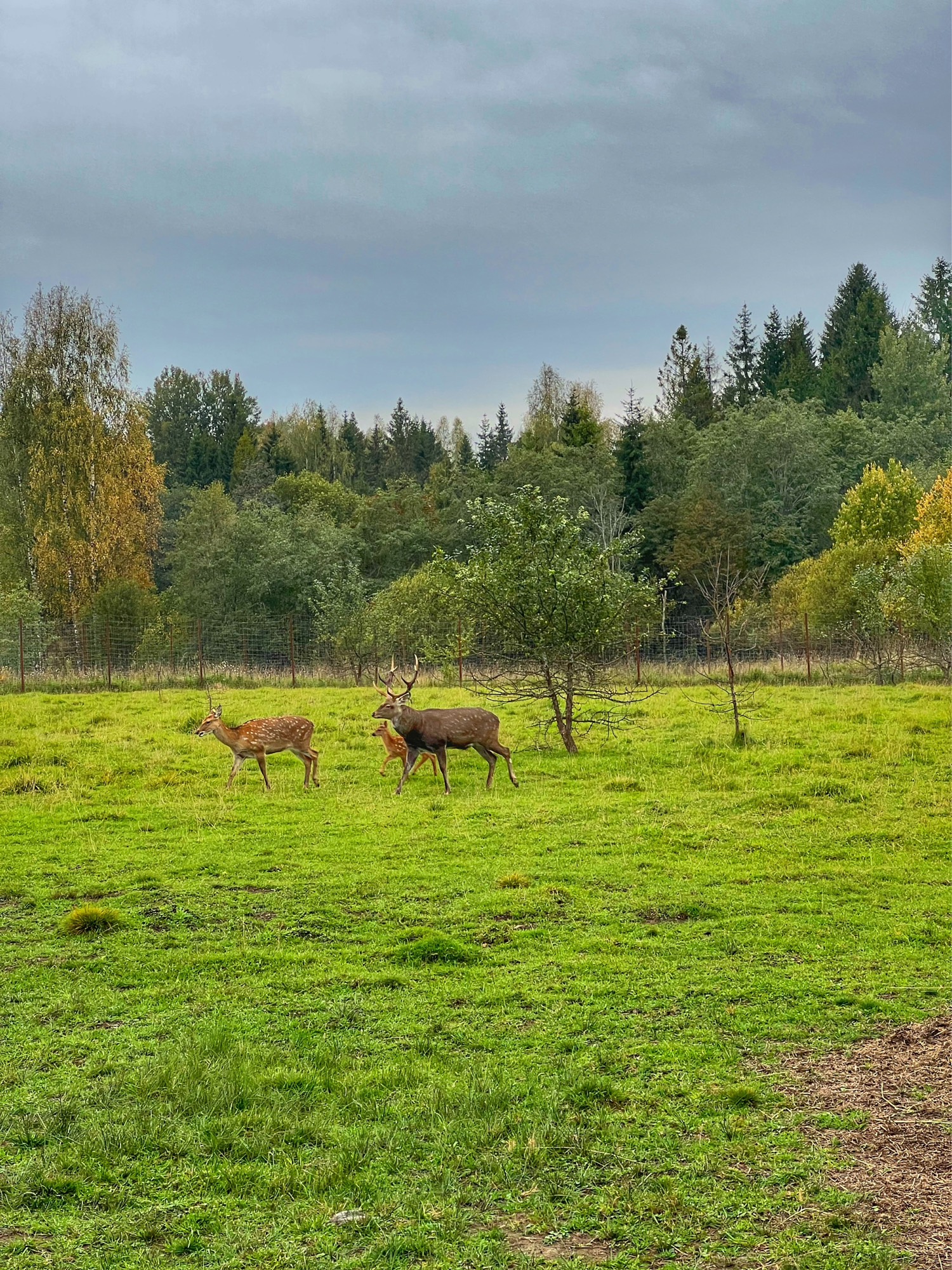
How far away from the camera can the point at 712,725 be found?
19469 millimetres

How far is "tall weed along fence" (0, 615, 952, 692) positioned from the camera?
92.7 feet

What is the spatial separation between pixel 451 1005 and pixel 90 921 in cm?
373

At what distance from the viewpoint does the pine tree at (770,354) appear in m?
86.1

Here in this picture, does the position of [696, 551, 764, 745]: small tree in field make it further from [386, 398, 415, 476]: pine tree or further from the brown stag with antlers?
[386, 398, 415, 476]: pine tree

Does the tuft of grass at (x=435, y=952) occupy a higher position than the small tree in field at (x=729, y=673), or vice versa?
the small tree in field at (x=729, y=673)

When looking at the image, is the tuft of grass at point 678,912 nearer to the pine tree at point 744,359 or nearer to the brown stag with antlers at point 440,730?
the brown stag with antlers at point 440,730

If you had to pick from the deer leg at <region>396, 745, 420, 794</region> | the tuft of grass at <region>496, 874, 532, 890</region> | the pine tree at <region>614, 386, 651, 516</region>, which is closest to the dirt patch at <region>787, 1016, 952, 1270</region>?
the tuft of grass at <region>496, 874, 532, 890</region>

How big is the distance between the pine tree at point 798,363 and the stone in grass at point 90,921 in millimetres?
71677

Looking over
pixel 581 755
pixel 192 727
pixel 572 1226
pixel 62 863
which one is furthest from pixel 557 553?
pixel 572 1226

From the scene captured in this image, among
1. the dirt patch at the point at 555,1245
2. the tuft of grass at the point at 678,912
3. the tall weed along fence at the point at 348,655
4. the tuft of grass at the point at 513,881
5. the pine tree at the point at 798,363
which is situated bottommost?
the dirt patch at the point at 555,1245

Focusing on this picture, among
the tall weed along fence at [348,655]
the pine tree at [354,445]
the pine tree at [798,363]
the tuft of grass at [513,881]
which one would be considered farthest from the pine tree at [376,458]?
the tuft of grass at [513,881]

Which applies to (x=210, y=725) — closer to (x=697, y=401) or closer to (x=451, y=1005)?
(x=451, y=1005)

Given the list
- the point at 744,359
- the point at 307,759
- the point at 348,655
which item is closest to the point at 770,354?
the point at 744,359

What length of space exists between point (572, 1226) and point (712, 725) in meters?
15.4
